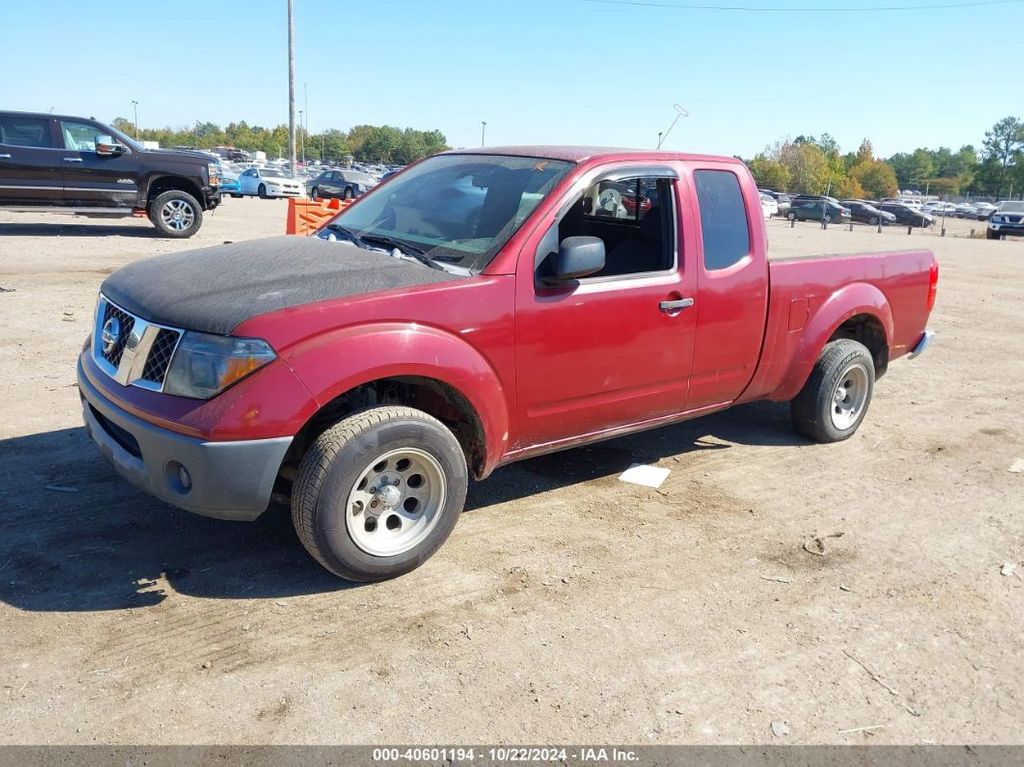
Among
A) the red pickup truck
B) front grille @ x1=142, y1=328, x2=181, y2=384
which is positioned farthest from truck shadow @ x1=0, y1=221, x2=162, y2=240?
front grille @ x1=142, y1=328, x2=181, y2=384

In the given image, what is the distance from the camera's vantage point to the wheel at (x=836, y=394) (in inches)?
219

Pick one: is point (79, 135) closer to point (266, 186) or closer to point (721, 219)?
point (721, 219)

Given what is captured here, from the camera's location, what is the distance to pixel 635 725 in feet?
9.29

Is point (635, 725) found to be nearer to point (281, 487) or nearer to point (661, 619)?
point (661, 619)

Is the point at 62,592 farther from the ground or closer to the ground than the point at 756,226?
closer to the ground

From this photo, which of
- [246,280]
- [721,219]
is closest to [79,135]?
[246,280]

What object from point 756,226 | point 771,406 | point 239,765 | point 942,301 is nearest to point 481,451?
point 239,765

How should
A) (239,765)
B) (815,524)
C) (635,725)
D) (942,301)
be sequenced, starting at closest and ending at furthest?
(239,765) → (635,725) → (815,524) → (942,301)

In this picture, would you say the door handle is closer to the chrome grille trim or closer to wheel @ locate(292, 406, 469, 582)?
wheel @ locate(292, 406, 469, 582)

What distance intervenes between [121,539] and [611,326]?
102 inches

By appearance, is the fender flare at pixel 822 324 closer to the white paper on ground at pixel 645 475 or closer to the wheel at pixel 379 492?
the white paper on ground at pixel 645 475

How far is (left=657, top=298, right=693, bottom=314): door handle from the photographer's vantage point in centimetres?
438

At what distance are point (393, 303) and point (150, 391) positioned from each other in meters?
1.04

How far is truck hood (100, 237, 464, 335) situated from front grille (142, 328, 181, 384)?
0.05 meters
